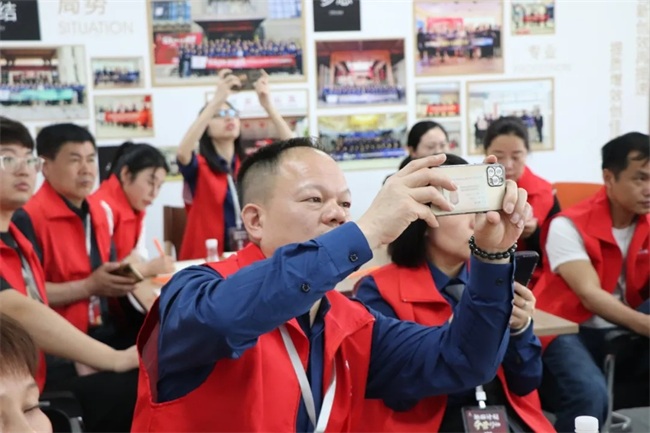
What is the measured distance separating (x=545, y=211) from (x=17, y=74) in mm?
3549

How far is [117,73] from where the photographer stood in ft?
16.4

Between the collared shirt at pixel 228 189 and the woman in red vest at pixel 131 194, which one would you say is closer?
the woman in red vest at pixel 131 194

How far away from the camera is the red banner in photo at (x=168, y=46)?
5.06m

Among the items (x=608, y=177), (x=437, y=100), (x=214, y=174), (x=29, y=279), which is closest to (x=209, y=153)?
(x=214, y=174)

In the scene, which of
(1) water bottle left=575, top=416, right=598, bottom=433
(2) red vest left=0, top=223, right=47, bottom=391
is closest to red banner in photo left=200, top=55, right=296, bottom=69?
(2) red vest left=0, top=223, right=47, bottom=391

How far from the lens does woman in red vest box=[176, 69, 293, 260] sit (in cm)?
409

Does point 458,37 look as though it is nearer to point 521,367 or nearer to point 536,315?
point 536,315

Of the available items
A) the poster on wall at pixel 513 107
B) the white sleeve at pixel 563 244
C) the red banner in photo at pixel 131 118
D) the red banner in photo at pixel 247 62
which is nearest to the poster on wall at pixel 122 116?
the red banner in photo at pixel 131 118

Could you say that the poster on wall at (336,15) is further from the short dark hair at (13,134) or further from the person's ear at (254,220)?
the person's ear at (254,220)

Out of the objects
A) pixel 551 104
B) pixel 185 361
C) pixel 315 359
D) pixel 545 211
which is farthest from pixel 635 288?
pixel 551 104

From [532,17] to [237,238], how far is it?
10.5 ft

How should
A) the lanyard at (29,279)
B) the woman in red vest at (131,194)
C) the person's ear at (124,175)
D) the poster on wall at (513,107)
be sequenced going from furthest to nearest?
1. the poster on wall at (513,107)
2. the person's ear at (124,175)
3. the woman in red vest at (131,194)
4. the lanyard at (29,279)

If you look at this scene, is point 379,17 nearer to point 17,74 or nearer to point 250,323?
point 17,74

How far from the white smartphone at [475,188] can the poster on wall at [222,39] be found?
12.8 feet
